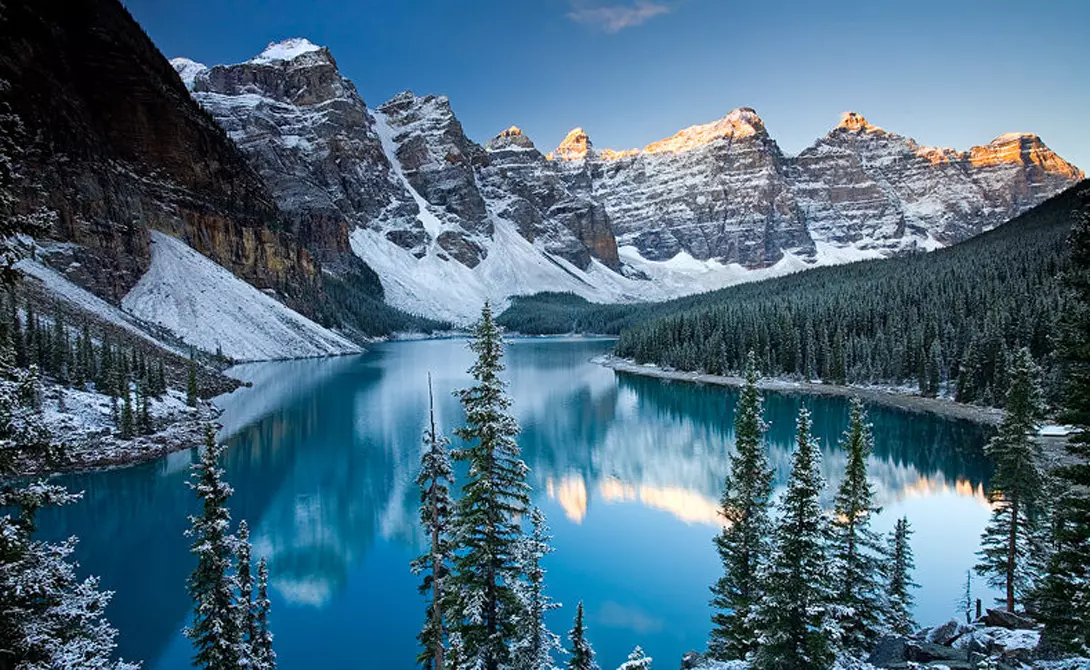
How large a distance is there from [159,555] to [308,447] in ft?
69.0

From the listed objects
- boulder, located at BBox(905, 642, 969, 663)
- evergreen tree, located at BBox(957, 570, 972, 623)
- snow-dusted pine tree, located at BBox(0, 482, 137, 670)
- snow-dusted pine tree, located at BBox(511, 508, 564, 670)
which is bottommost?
evergreen tree, located at BBox(957, 570, 972, 623)

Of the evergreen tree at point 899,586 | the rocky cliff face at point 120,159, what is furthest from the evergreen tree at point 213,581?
the rocky cliff face at point 120,159

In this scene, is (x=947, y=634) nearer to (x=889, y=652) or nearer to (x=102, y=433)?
(x=889, y=652)

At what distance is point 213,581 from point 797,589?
11.7 m

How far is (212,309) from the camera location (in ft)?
314

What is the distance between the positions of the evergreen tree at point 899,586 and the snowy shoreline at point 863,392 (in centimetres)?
2850

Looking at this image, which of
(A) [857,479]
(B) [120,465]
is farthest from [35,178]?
(A) [857,479]

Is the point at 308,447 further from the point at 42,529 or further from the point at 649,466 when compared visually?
the point at 649,466

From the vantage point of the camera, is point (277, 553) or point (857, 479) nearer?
point (857, 479)

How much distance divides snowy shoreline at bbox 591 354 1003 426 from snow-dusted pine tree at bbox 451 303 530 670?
38674 mm

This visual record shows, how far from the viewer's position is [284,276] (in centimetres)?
13288

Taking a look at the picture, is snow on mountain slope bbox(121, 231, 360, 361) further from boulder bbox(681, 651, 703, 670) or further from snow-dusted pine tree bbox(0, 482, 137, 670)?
snow-dusted pine tree bbox(0, 482, 137, 670)

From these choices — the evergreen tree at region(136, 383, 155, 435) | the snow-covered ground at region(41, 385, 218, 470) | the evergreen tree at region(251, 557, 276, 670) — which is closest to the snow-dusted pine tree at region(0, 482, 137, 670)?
the evergreen tree at region(251, 557, 276, 670)

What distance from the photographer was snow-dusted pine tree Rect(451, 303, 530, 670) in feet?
44.4
